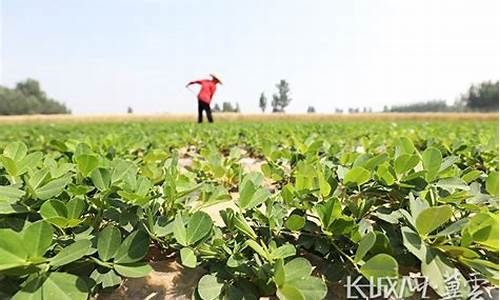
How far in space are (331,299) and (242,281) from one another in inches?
9.2

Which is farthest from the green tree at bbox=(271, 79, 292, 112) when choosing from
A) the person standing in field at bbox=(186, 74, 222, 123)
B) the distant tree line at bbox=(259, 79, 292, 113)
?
the person standing in field at bbox=(186, 74, 222, 123)

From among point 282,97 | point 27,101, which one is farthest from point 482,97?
point 27,101

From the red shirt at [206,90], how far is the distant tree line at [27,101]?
55172 mm

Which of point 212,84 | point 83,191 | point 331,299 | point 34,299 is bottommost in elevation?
point 331,299

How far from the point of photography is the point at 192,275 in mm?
999

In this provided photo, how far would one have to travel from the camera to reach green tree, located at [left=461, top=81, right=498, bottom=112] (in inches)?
2473

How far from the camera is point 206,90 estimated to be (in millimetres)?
13562

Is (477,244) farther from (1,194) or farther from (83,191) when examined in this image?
(1,194)

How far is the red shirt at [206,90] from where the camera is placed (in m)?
13.4

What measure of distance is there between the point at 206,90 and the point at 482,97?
67.8m

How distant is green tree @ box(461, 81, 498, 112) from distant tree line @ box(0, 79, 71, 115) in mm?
72530

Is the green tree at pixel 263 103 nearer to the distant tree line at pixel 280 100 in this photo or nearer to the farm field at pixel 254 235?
the distant tree line at pixel 280 100

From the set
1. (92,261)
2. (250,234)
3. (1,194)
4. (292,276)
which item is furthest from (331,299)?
(1,194)

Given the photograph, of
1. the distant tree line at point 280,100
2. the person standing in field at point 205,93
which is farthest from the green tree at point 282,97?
the person standing in field at point 205,93
